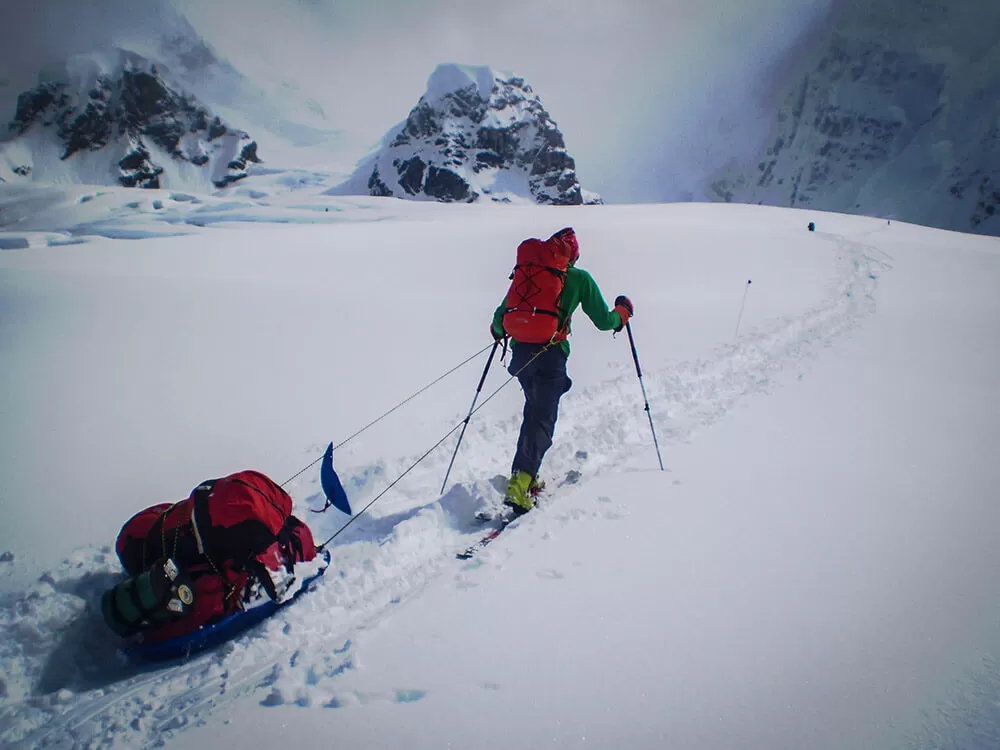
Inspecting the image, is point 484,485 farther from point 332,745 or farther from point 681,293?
point 681,293

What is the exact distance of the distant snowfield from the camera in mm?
1785

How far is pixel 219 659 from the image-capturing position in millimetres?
2158

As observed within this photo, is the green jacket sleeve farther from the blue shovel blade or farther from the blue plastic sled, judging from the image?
the blue plastic sled

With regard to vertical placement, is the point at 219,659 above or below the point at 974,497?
below

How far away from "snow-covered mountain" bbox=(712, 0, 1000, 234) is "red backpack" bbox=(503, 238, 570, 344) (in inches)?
6432

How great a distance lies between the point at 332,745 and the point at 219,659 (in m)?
0.87

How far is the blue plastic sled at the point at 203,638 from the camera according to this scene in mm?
2219

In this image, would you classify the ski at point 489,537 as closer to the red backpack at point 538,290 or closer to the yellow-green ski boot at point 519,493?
the yellow-green ski boot at point 519,493

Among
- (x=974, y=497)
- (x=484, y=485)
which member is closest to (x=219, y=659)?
(x=484, y=485)

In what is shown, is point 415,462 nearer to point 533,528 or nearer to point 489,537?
point 489,537

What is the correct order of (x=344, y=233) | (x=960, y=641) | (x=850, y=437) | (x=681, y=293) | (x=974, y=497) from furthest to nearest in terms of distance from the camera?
(x=344, y=233), (x=681, y=293), (x=850, y=437), (x=974, y=497), (x=960, y=641)

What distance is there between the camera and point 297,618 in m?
2.38

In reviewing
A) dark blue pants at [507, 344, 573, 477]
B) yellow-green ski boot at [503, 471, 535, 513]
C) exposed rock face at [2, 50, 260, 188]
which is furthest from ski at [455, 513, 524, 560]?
exposed rock face at [2, 50, 260, 188]

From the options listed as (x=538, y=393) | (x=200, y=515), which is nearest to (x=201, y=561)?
(x=200, y=515)
